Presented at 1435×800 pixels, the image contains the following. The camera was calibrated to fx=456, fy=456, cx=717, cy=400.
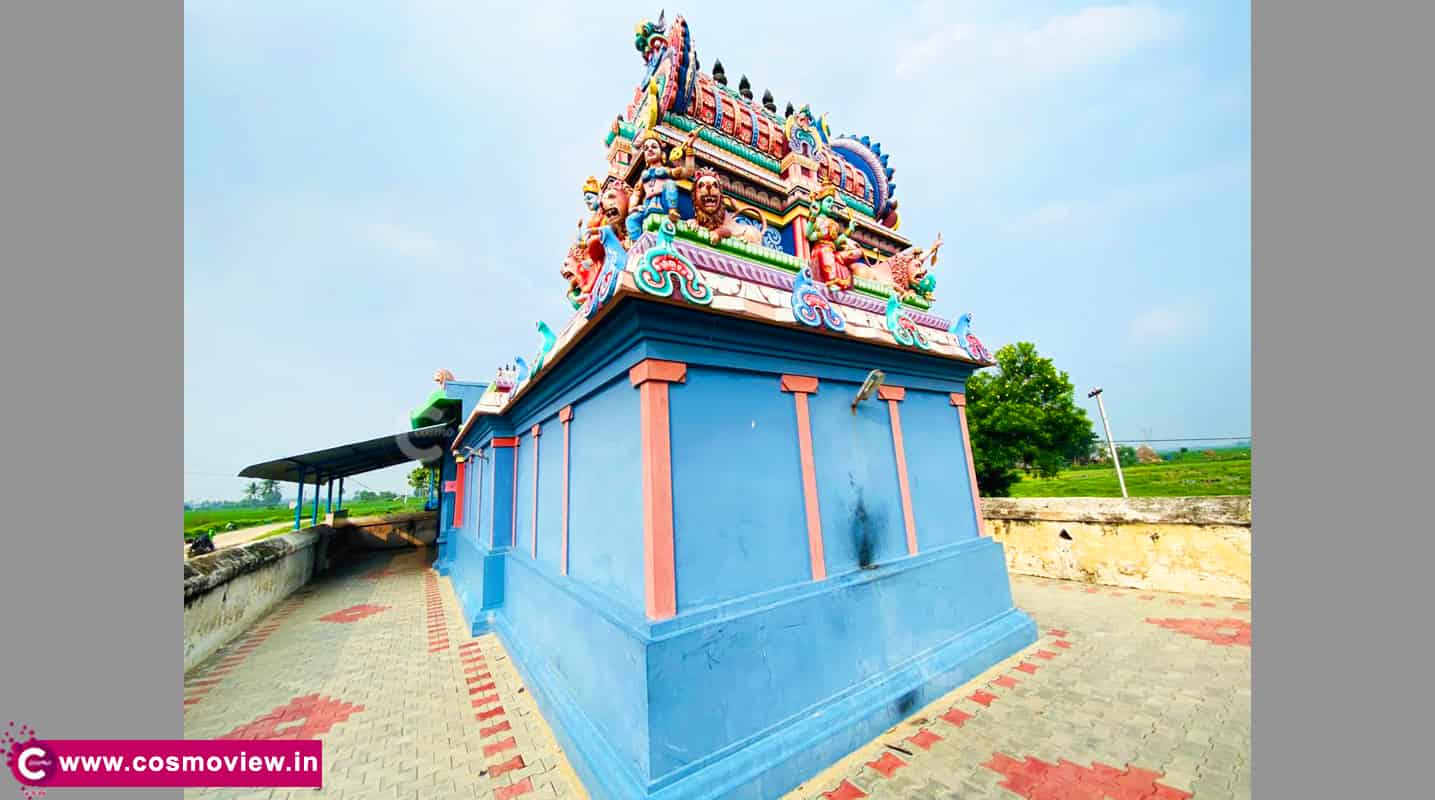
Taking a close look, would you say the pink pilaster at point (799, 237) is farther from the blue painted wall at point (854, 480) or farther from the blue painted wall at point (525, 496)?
the blue painted wall at point (525, 496)

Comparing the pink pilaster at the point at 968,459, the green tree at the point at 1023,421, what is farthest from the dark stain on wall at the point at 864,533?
the green tree at the point at 1023,421

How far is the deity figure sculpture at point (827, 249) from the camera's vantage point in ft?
20.6

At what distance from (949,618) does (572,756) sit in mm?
3959

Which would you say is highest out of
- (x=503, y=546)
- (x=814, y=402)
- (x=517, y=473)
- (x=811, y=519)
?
(x=814, y=402)

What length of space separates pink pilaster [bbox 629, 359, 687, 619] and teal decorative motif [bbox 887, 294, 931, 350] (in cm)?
284

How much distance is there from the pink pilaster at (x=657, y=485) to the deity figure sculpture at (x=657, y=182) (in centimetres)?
204

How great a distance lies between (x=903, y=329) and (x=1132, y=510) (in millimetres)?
6645

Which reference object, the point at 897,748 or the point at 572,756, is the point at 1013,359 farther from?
the point at 572,756

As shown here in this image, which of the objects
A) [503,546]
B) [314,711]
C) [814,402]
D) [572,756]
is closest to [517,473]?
[503,546]

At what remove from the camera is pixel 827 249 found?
6.32 m

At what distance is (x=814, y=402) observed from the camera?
442cm

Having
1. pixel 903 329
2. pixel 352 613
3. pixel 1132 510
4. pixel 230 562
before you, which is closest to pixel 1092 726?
pixel 903 329

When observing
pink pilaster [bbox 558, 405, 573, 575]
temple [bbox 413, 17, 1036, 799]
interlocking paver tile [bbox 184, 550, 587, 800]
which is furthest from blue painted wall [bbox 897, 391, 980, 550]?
interlocking paver tile [bbox 184, 550, 587, 800]

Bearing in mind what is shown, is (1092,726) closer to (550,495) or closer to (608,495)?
(608,495)
